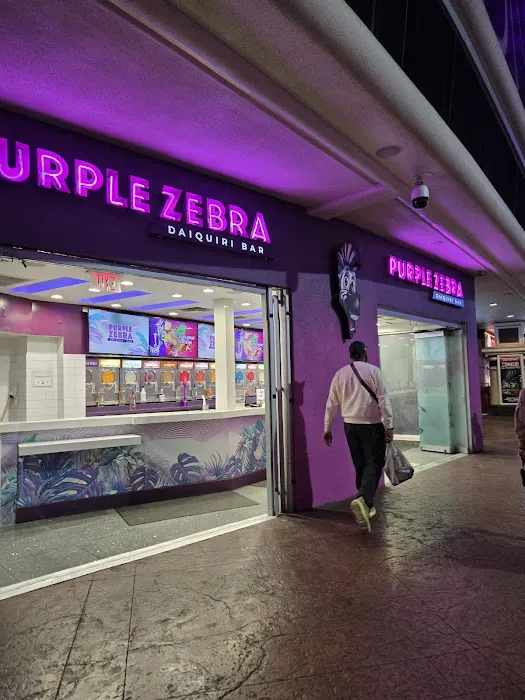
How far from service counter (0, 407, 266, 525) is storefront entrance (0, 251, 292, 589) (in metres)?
0.01

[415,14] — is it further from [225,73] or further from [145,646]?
[145,646]

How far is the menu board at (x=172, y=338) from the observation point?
408 inches

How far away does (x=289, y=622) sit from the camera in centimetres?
278

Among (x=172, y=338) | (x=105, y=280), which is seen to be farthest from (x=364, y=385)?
(x=172, y=338)

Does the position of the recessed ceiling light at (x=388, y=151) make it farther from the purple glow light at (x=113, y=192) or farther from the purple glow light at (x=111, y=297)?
the purple glow light at (x=111, y=297)

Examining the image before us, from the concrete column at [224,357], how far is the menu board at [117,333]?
102 inches

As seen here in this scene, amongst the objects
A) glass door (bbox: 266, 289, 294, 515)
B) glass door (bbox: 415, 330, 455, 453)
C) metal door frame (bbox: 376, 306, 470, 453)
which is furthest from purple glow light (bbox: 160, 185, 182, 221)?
glass door (bbox: 415, 330, 455, 453)

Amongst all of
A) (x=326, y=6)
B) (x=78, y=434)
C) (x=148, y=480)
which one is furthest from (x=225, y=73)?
(x=148, y=480)

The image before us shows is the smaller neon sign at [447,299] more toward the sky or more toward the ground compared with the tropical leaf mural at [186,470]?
more toward the sky

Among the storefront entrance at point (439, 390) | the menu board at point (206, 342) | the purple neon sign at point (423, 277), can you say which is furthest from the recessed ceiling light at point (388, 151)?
the menu board at point (206, 342)

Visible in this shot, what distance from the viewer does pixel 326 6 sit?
292cm

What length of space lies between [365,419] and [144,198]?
2.89m

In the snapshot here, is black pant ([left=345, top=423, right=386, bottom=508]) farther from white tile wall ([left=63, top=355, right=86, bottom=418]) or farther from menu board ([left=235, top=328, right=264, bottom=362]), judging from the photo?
menu board ([left=235, top=328, right=264, bottom=362])

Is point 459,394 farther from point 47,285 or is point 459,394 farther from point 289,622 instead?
point 47,285
